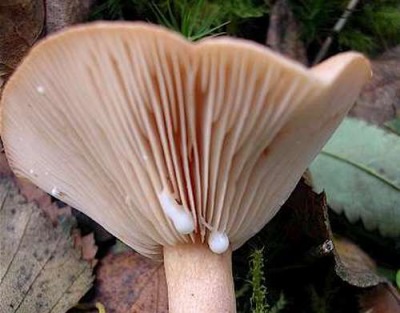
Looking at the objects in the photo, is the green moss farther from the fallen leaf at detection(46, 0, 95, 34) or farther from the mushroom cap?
the fallen leaf at detection(46, 0, 95, 34)

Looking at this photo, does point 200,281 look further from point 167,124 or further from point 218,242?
point 167,124

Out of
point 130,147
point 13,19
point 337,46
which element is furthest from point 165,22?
point 130,147

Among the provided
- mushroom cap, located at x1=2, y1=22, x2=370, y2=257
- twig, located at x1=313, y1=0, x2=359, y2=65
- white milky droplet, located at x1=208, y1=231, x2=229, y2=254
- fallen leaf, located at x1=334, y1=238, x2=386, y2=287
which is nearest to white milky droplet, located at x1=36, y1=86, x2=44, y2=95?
mushroom cap, located at x1=2, y1=22, x2=370, y2=257

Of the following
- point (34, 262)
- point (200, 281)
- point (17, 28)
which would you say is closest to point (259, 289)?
point (200, 281)

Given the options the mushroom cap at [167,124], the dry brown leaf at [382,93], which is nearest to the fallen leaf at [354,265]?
the mushroom cap at [167,124]

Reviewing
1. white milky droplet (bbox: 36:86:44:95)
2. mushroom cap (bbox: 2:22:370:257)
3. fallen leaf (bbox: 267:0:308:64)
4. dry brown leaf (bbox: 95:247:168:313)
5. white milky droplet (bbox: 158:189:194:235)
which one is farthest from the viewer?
fallen leaf (bbox: 267:0:308:64)
